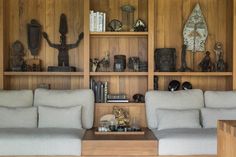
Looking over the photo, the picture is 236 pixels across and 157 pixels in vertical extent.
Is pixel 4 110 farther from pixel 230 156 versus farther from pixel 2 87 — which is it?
pixel 230 156

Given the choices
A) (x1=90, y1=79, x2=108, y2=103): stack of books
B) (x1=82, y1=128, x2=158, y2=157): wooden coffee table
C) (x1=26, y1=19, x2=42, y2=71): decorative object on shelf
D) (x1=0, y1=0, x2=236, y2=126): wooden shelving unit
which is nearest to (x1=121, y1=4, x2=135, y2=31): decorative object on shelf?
(x1=0, y1=0, x2=236, y2=126): wooden shelving unit

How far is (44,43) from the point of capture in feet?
16.8

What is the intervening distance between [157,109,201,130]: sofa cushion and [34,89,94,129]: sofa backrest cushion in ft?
2.90

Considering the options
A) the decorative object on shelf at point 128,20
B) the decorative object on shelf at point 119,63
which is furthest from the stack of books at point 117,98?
the decorative object on shelf at point 128,20

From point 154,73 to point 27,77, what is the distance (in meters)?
1.75

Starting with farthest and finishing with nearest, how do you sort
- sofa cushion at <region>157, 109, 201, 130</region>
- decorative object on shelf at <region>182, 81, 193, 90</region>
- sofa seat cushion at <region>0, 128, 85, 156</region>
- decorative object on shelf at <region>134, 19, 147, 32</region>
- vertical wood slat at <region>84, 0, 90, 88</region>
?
decorative object on shelf at <region>182, 81, 193, 90</region> → decorative object on shelf at <region>134, 19, 147, 32</region> → vertical wood slat at <region>84, 0, 90, 88</region> → sofa cushion at <region>157, 109, 201, 130</region> → sofa seat cushion at <region>0, 128, 85, 156</region>

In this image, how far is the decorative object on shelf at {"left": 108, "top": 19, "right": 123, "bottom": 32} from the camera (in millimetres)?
4935

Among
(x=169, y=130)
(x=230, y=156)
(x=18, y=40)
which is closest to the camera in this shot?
(x=230, y=156)

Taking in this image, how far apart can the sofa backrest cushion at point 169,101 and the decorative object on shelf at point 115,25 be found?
978 millimetres

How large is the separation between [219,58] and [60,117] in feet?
7.56

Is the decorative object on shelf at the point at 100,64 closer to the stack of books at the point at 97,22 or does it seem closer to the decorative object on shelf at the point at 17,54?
the stack of books at the point at 97,22

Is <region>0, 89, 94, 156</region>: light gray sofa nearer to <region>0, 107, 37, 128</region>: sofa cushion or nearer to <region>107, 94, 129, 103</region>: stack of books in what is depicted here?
<region>0, 107, 37, 128</region>: sofa cushion

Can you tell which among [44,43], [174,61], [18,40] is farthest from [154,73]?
[18,40]

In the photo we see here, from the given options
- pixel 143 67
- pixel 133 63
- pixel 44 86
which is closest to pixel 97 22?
pixel 133 63
